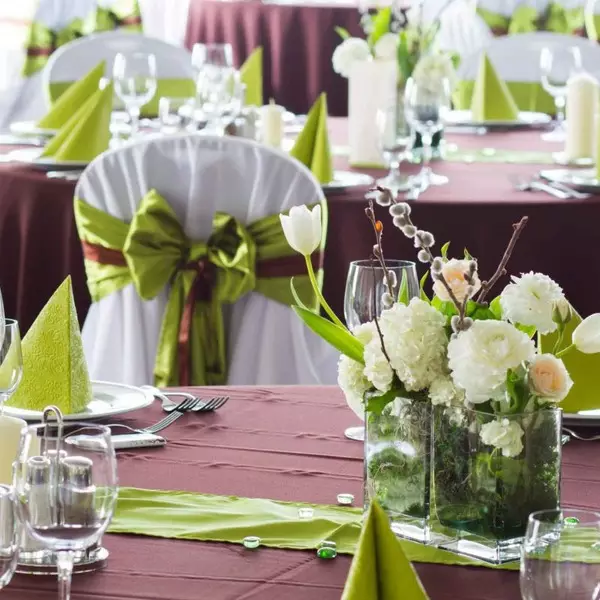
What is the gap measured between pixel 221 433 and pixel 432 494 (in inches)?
17.8

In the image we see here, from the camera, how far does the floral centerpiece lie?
1.20m

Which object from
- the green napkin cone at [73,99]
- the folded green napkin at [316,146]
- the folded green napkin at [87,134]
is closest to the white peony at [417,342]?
the folded green napkin at [316,146]

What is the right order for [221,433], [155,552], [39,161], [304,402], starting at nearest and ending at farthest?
[155,552], [221,433], [304,402], [39,161]

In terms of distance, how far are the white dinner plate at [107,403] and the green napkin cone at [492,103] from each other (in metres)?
2.58

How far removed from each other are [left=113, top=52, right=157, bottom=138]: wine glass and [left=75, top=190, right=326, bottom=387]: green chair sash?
107cm

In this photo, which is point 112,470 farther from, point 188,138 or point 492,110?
point 492,110

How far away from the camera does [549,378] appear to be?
1214 millimetres

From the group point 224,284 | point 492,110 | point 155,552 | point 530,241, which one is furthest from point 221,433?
point 492,110

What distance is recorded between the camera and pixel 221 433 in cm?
167

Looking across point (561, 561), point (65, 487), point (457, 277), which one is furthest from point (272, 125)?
point (561, 561)

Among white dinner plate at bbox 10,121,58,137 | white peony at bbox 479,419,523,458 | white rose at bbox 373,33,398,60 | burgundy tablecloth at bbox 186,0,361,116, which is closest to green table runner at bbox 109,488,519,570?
white peony at bbox 479,419,523,458

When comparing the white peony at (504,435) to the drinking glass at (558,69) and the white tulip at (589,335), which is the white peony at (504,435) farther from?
the drinking glass at (558,69)

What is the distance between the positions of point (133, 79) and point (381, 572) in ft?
8.65

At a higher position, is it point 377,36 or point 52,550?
point 377,36
